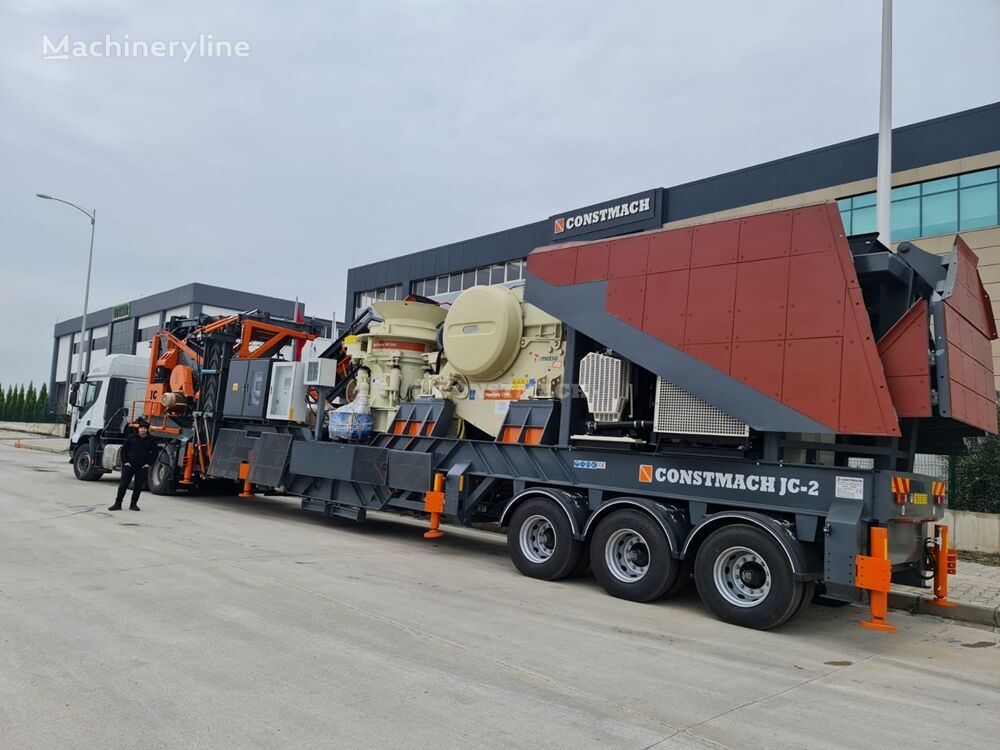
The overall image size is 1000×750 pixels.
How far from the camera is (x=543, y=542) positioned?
8891 mm

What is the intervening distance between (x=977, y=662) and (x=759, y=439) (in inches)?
103

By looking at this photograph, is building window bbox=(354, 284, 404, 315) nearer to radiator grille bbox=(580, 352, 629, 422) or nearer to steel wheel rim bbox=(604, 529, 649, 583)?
radiator grille bbox=(580, 352, 629, 422)

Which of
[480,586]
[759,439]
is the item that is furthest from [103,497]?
[759,439]

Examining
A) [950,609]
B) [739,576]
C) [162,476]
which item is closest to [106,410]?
[162,476]

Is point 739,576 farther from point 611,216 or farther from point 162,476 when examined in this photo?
point 611,216

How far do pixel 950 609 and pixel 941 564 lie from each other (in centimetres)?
67

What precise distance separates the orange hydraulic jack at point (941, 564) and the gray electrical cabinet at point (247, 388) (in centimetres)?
1089

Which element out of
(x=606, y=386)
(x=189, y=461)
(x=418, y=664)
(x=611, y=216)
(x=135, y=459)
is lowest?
(x=418, y=664)

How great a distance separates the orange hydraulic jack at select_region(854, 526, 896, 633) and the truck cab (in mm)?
15917

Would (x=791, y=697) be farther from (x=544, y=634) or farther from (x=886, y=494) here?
(x=886, y=494)

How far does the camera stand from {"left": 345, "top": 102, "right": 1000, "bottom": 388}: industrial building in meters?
19.1

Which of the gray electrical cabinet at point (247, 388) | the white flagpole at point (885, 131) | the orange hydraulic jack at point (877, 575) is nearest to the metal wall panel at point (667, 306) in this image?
the orange hydraulic jack at point (877, 575)

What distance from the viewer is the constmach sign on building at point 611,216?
2709cm

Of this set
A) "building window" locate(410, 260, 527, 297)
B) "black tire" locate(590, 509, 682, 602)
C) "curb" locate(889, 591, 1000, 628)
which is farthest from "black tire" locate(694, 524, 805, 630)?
"building window" locate(410, 260, 527, 297)
